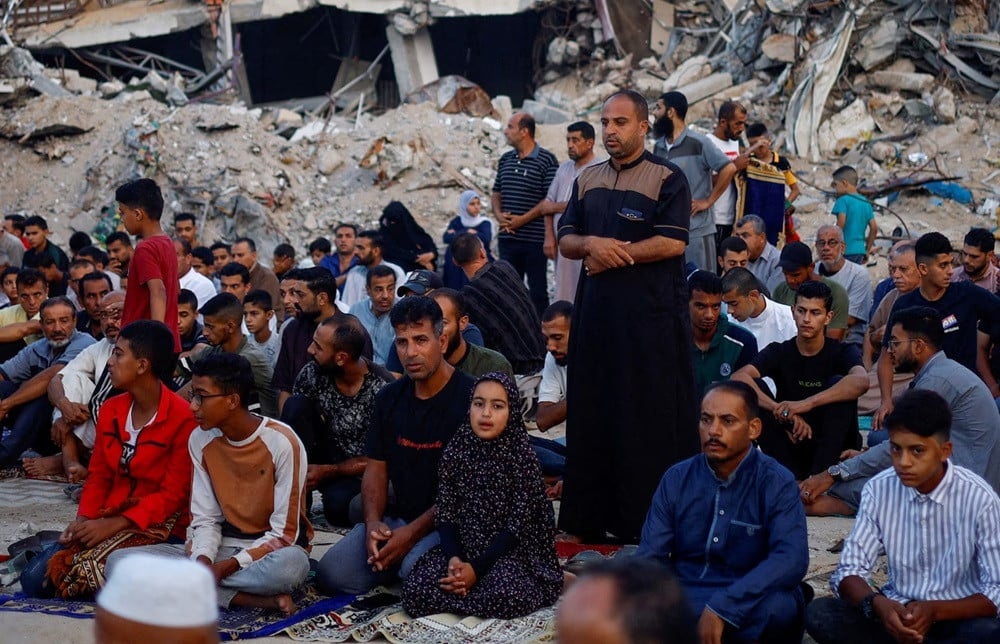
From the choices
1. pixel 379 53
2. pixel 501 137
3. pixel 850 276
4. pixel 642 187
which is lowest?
pixel 850 276

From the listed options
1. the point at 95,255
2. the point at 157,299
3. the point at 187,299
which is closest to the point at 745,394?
the point at 157,299

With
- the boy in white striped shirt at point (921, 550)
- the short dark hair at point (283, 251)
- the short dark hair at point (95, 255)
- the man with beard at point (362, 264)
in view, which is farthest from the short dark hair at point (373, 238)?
the boy in white striped shirt at point (921, 550)

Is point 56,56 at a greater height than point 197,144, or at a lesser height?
greater

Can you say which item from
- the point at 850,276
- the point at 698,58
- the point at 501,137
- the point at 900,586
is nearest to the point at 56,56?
the point at 501,137

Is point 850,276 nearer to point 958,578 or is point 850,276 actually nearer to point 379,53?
point 958,578

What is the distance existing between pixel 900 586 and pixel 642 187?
2148 mm

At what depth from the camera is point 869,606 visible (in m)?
4.46

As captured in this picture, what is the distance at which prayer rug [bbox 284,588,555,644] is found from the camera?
4.77 metres

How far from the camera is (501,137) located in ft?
57.9

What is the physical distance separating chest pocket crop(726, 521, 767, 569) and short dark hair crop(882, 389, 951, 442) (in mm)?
626

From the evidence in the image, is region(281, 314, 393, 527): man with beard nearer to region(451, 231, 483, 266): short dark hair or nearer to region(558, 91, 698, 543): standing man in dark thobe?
region(558, 91, 698, 543): standing man in dark thobe

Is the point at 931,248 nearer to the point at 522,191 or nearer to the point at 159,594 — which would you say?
the point at 522,191

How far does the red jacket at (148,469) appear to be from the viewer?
18.1 feet

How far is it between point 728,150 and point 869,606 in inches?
236
